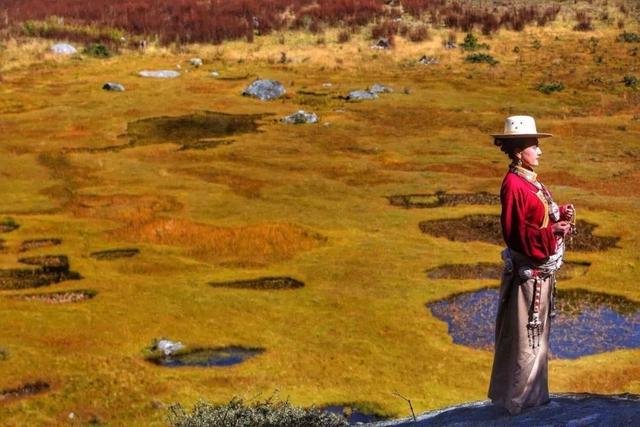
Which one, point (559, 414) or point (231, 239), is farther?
point (231, 239)

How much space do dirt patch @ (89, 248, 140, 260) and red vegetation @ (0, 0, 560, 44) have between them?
55.4 metres

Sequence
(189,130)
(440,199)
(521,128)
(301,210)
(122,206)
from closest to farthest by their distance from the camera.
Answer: (521,128) → (301,210) → (122,206) → (440,199) → (189,130)

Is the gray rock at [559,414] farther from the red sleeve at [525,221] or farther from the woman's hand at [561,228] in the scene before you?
the woman's hand at [561,228]

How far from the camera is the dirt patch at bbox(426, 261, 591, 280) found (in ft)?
89.5

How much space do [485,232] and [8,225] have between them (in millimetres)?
18875

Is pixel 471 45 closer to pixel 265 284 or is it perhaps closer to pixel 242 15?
pixel 242 15

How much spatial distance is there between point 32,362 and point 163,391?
12.3 ft

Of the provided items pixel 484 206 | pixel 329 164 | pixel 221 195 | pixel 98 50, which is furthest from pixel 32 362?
pixel 98 50

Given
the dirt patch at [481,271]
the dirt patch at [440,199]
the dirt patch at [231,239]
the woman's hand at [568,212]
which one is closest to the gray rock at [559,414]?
the woman's hand at [568,212]

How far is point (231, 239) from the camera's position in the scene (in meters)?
31.6

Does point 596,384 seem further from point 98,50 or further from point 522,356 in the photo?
point 98,50

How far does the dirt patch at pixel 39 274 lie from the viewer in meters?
26.7

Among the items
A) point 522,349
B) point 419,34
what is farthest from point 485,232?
point 419,34

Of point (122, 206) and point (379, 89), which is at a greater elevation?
point (379, 89)
